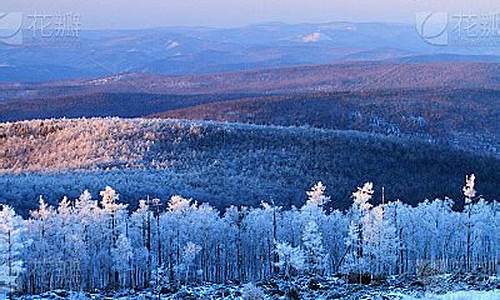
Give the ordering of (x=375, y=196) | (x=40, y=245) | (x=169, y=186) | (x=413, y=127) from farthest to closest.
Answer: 1. (x=413, y=127)
2. (x=375, y=196)
3. (x=169, y=186)
4. (x=40, y=245)

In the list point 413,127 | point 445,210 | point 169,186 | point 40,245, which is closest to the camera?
point 40,245

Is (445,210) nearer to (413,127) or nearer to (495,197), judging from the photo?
(495,197)

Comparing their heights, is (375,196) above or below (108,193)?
below

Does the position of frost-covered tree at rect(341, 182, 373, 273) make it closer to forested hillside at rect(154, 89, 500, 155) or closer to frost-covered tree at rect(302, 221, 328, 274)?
frost-covered tree at rect(302, 221, 328, 274)

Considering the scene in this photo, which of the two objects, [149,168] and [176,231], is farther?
[149,168]

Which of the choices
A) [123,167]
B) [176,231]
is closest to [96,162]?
[123,167]

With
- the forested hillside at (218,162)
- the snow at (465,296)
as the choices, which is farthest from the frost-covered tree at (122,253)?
the snow at (465,296)

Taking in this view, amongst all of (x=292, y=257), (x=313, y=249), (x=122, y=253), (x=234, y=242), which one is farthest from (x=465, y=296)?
(x=234, y=242)

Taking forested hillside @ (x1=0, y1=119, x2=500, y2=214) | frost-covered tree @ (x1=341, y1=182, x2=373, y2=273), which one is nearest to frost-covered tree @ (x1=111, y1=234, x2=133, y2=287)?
frost-covered tree @ (x1=341, y1=182, x2=373, y2=273)
